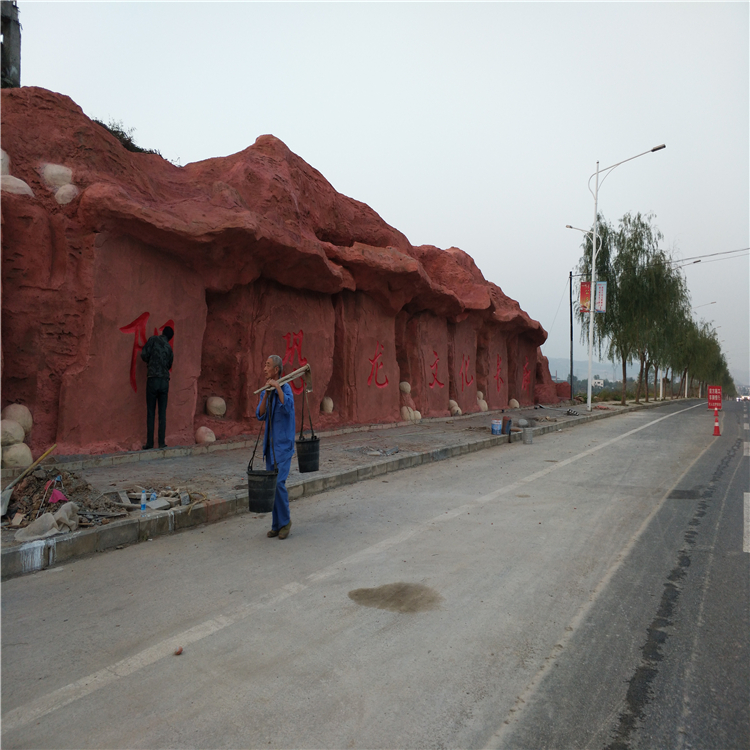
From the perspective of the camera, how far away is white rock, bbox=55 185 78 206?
323 inches

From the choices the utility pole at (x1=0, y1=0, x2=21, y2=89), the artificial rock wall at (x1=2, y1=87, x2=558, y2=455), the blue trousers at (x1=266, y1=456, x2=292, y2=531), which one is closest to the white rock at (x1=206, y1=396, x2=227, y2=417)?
the artificial rock wall at (x1=2, y1=87, x2=558, y2=455)

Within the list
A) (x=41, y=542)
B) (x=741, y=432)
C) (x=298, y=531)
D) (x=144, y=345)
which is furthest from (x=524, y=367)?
(x=41, y=542)

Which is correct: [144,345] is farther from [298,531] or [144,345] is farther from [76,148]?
[298,531]

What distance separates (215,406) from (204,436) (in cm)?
91

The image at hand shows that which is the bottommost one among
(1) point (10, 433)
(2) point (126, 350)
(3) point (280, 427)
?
(1) point (10, 433)

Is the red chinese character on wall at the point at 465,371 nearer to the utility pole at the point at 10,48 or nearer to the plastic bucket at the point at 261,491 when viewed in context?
the plastic bucket at the point at 261,491

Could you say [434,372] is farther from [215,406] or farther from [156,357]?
[156,357]

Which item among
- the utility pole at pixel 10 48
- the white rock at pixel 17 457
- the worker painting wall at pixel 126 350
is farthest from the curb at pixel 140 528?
the utility pole at pixel 10 48

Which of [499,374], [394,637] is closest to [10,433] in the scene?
[394,637]

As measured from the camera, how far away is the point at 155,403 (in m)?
9.07

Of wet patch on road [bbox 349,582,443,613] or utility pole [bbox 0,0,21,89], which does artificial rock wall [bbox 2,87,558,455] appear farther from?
utility pole [bbox 0,0,21,89]

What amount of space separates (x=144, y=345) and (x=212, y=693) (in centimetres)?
738

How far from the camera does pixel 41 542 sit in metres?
4.50

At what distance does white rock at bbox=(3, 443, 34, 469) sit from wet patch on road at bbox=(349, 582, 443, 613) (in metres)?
5.53
